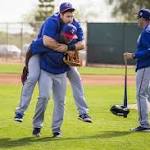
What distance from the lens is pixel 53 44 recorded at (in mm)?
8727

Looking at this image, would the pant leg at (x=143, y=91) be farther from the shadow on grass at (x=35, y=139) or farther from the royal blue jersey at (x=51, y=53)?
the royal blue jersey at (x=51, y=53)

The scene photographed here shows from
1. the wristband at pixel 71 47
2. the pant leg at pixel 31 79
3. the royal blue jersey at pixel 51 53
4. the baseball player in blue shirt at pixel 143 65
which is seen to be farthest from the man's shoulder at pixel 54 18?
the baseball player in blue shirt at pixel 143 65

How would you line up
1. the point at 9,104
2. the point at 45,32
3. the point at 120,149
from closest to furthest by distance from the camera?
the point at 120,149 → the point at 45,32 → the point at 9,104

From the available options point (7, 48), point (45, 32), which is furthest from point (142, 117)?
point (7, 48)

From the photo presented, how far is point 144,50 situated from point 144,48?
0.10 m

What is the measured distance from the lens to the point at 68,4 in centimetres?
869

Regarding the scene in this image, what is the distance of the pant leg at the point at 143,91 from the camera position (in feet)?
31.3

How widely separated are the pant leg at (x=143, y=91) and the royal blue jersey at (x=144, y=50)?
4.3 inches

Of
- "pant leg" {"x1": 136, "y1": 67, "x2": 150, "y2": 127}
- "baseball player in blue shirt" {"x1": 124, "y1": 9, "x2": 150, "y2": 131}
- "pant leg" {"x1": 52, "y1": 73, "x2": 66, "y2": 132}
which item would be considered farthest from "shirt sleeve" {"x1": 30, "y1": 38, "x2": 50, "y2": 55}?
"pant leg" {"x1": 136, "y1": 67, "x2": 150, "y2": 127}

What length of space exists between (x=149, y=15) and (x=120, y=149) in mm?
2502

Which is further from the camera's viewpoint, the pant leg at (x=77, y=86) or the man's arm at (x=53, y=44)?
the pant leg at (x=77, y=86)

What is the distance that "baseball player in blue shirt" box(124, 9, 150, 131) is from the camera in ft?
31.1

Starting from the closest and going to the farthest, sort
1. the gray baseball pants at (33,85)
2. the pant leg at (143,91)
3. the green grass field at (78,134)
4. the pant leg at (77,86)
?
the green grass field at (78,134) → the gray baseball pants at (33,85) → the pant leg at (77,86) → the pant leg at (143,91)

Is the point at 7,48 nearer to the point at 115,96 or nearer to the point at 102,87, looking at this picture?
the point at 102,87
